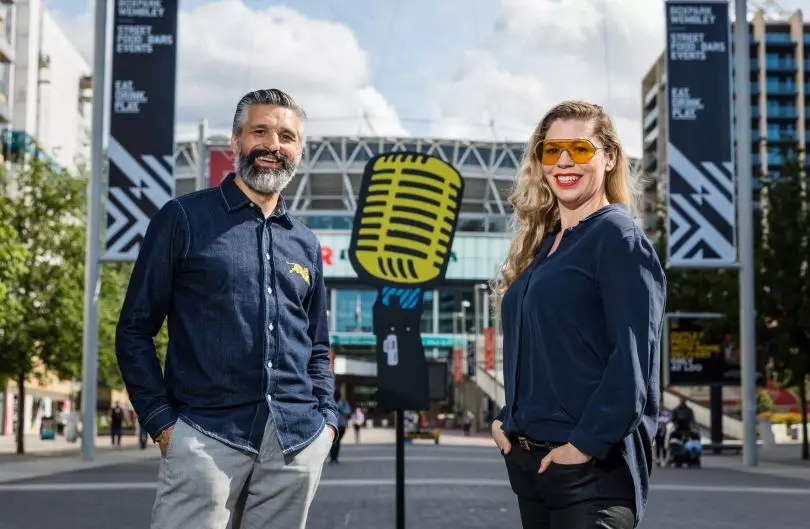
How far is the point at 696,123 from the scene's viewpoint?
24750 millimetres

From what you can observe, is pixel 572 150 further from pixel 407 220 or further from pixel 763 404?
pixel 763 404

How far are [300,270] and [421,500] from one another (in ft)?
39.7

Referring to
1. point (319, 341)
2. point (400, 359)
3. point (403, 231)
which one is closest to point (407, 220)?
point (403, 231)

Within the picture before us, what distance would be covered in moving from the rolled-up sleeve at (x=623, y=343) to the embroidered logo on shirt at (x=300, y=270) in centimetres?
110

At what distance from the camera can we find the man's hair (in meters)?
4.09

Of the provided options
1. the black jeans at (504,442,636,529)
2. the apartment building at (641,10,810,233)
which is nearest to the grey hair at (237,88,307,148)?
the black jeans at (504,442,636,529)

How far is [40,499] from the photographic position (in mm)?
16031

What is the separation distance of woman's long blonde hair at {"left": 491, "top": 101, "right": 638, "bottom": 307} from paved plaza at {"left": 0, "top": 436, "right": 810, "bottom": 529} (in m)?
8.59

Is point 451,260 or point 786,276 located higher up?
point 451,260

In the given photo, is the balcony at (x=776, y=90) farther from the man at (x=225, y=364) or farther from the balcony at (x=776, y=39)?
the man at (x=225, y=364)

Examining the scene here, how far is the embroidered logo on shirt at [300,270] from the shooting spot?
13.3 ft

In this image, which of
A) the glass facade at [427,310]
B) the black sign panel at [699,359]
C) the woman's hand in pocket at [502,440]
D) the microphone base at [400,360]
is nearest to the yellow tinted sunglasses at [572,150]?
the woman's hand in pocket at [502,440]

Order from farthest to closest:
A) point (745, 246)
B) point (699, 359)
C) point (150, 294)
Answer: point (699, 359)
point (745, 246)
point (150, 294)

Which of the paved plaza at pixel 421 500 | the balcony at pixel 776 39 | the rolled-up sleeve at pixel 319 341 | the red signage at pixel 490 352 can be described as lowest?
the paved plaza at pixel 421 500
